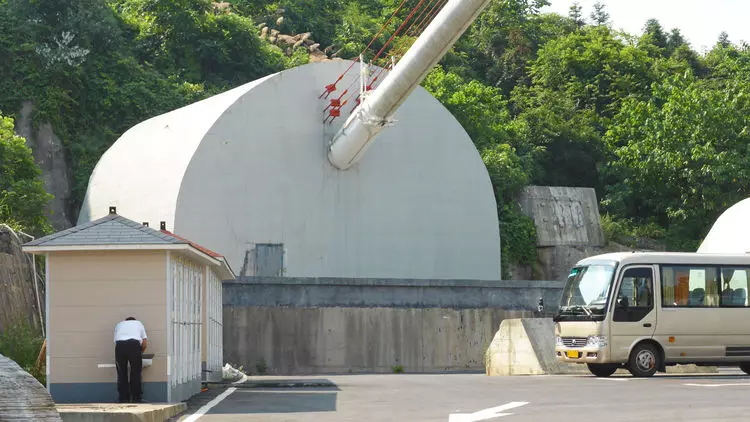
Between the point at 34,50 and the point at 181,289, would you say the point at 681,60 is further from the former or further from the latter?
the point at 181,289

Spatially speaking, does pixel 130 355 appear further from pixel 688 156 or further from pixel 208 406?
pixel 688 156

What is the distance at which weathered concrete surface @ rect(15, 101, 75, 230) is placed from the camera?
49312mm

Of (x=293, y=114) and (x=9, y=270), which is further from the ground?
(x=293, y=114)

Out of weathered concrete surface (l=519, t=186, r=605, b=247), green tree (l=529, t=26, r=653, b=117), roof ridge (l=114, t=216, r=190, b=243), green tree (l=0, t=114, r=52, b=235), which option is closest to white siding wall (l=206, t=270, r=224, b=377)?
roof ridge (l=114, t=216, r=190, b=243)

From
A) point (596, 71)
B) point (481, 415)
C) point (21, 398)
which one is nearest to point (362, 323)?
point (481, 415)

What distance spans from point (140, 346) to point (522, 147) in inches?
1644

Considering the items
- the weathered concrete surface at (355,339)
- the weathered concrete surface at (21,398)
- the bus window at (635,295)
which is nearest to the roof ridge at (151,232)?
the bus window at (635,295)

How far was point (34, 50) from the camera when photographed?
50.7m

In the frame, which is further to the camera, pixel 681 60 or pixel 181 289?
pixel 681 60

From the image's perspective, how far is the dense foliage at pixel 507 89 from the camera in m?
50.6

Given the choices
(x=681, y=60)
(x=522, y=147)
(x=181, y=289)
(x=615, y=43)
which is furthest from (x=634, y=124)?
(x=181, y=289)

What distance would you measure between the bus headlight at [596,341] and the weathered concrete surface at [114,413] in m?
11.2

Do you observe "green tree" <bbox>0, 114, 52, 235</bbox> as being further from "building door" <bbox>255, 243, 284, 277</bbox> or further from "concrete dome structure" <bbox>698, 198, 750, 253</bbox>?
"concrete dome structure" <bbox>698, 198, 750, 253</bbox>

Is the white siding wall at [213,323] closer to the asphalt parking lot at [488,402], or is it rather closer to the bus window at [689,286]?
the asphalt parking lot at [488,402]
